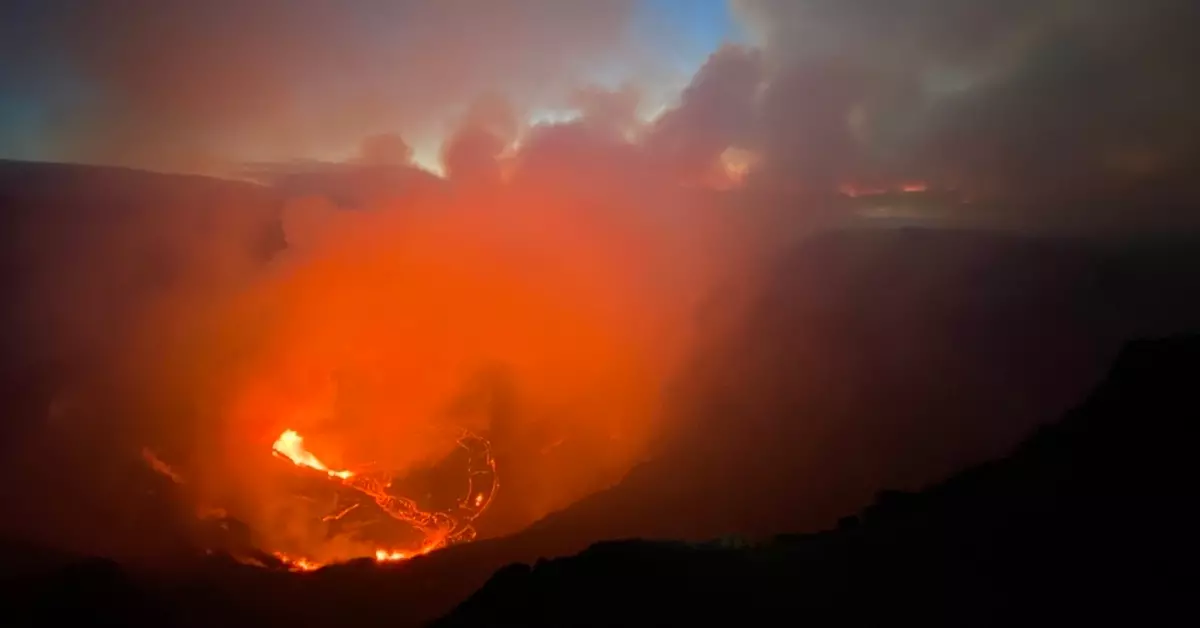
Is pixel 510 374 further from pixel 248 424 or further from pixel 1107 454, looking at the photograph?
pixel 1107 454

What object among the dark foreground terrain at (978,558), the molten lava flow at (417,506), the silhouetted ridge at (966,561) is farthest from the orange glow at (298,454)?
the silhouetted ridge at (966,561)

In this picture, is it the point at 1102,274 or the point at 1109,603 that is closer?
the point at 1109,603

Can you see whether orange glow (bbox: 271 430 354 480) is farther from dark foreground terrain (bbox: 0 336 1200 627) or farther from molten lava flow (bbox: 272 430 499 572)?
dark foreground terrain (bbox: 0 336 1200 627)

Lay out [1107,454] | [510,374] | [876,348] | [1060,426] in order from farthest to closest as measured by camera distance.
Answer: [510,374] < [876,348] < [1060,426] < [1107,454]

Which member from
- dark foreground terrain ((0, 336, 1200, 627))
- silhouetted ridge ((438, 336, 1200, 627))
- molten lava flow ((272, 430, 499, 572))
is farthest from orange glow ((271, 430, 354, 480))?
silhouetted ridge ((438, 336, 1200, 627))

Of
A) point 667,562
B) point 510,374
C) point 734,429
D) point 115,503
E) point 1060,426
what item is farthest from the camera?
point 510,374

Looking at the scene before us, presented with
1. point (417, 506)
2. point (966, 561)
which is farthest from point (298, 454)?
point (966, 561)

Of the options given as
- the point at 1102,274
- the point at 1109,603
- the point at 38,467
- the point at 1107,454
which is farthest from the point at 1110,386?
the point at 38,467

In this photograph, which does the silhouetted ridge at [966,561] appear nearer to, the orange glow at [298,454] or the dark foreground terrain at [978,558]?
the dark foreground terrain at [978,558]

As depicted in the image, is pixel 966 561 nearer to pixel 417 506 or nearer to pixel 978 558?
pixel 978 558
